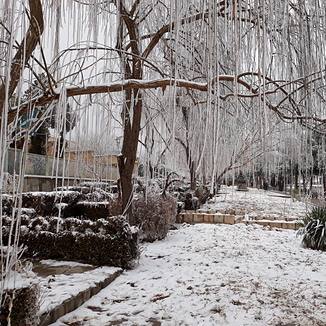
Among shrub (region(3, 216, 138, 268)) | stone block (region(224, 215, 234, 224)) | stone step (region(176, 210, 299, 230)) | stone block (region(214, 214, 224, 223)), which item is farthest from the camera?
stone block (region(214, 214, 224, 223))

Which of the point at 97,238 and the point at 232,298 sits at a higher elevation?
the point at 97,238

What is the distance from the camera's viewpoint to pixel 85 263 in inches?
158

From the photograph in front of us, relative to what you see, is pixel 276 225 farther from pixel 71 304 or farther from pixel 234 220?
pixel 71 304

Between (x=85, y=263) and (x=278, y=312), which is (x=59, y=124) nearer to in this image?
(x=278, y=312)

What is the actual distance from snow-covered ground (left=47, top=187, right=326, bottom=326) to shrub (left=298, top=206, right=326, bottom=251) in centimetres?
18

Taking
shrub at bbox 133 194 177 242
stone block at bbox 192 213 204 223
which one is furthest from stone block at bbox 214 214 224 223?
shrub at bbox 133 194 177 242

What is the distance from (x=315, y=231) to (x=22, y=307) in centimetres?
497

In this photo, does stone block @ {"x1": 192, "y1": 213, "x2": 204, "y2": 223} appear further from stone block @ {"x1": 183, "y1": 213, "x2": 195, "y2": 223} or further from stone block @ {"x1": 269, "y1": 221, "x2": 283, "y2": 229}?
stone block @ {"x1": 269, "y1": 221, "x2": 283, "y2": 229}

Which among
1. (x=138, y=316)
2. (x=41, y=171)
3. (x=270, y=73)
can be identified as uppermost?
(x=270, y=73)

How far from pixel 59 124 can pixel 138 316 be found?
2.00 m

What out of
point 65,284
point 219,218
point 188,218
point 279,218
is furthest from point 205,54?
point 279,218

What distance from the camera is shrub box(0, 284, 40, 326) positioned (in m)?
1.98

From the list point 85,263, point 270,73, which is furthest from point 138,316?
point 270,73

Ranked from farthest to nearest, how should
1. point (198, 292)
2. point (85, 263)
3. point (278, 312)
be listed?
point (85, 263) < point (198, 292) < point (278, 312)
